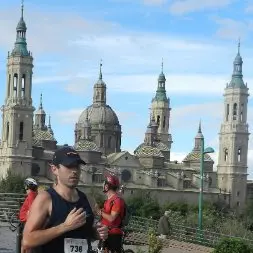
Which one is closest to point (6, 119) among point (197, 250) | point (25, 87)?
point (25, 87)

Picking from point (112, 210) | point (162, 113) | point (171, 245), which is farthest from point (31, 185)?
point (162, 113)

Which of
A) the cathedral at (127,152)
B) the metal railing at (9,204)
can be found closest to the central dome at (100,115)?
the cathedral at (127,152)

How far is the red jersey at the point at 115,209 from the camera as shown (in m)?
Answer: 7.79

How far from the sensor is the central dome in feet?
331

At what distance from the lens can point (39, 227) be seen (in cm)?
470

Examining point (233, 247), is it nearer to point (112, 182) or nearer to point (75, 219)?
point (112, 182)

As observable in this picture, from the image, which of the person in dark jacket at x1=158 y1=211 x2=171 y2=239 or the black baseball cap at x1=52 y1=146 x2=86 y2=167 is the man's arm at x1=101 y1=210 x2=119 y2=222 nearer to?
the black baseball cap at x1=52 y1=146 x2=86 y2=167

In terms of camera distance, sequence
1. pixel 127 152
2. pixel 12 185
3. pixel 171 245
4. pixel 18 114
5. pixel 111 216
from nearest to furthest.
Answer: pixel 111 216, pixel 171 245, pixel 12 185, pixel 18 114, pixel 127 152

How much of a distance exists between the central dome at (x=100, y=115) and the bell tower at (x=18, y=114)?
1365 centimetres

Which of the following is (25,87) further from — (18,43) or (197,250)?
(197,250)

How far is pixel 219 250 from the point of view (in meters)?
12.1

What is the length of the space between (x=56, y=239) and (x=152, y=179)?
286 ft

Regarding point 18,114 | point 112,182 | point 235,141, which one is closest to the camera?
point 112,182

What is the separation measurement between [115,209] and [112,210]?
1.3 inches
